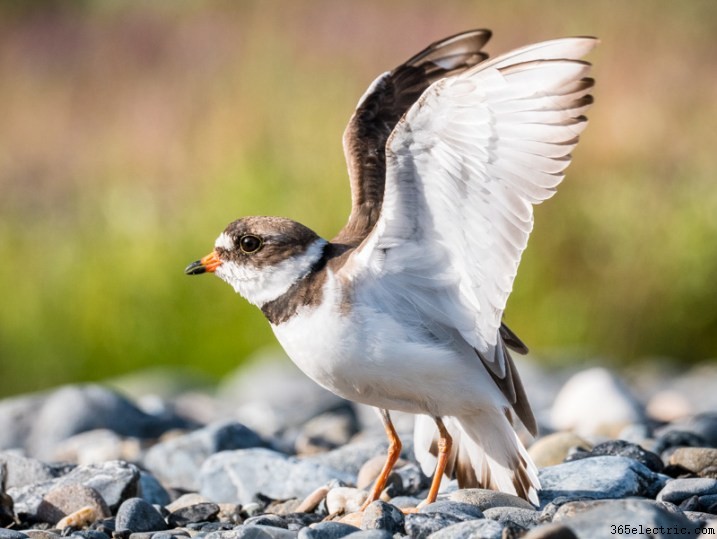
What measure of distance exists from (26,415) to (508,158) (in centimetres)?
396

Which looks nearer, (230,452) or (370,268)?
(370,268)

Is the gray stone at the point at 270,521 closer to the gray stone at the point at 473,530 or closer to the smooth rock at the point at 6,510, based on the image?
the gray stone at the point at 473,530

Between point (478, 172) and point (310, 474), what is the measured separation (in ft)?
5.45

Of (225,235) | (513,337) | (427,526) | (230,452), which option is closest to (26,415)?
(230,452)

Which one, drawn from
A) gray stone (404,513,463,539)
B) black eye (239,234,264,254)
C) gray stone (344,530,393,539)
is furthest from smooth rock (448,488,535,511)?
black eye (239,234,264,254)

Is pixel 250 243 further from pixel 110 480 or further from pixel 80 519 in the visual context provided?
pixel 80 519

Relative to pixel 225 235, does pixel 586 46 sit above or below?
above

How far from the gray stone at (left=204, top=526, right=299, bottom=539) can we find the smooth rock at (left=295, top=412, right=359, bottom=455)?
2.34 m

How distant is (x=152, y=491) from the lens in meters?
5.18

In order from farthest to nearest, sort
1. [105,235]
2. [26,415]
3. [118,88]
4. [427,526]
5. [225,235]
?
1. [118,88]
2. [105,235]
3. [26,415]
4. [225,235]
5. [427,526]

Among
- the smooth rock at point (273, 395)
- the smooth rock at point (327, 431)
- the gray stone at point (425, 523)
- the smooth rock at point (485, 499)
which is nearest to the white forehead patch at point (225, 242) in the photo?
the smooth rock at point (485, 499)

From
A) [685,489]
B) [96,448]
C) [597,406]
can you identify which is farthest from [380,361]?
[597,406]

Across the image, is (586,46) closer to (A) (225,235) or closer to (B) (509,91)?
(B) (509,91)

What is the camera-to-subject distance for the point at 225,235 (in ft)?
16.2
